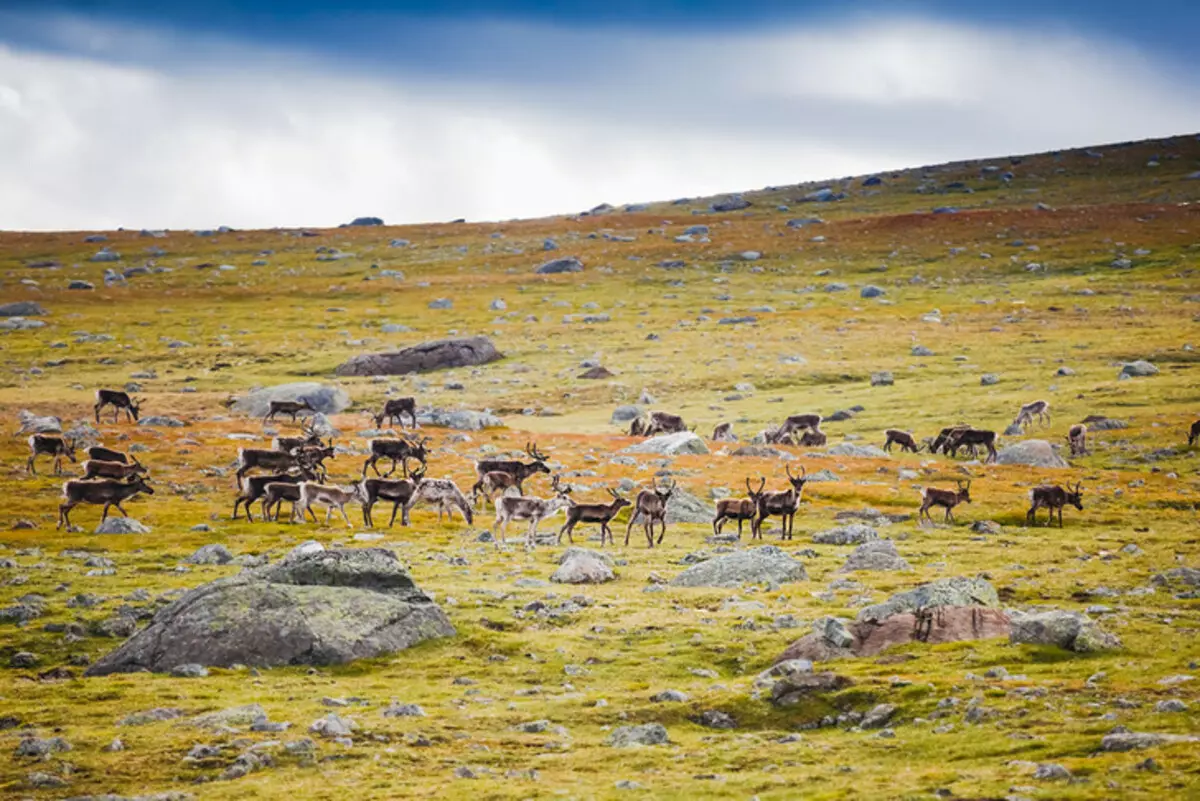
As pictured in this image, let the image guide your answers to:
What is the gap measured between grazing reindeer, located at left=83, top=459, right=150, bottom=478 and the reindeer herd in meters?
0.04

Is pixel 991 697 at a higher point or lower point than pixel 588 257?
lower

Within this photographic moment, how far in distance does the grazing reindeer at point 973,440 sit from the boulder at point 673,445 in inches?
472

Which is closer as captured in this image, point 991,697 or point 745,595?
point 991,697

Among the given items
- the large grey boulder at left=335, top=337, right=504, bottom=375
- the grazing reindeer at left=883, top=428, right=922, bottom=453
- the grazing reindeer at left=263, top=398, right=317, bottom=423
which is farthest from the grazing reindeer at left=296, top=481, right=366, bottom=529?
the large grey boulder at left=335, top=337, right=504, bottom=375


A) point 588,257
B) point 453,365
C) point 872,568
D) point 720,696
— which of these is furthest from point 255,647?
point 588,257

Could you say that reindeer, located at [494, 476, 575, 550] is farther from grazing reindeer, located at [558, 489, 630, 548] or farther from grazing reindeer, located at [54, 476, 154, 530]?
grazing reindeer, located at [54, 476, 154, 530]

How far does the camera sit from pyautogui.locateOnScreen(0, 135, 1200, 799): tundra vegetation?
52.8 ft

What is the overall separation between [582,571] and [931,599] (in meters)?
9.45

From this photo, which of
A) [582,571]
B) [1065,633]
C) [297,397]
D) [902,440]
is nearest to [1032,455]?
[902,440]

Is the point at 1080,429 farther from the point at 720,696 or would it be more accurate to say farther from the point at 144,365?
the point at 144,365

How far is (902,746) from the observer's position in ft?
53.0

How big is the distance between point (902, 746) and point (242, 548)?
23.1 metres

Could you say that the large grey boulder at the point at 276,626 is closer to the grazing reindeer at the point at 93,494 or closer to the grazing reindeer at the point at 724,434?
the grazing reindeer at the point at 93,494

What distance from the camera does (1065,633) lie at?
68.1 feet
